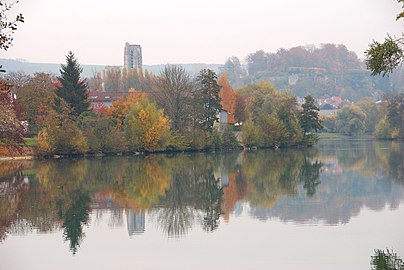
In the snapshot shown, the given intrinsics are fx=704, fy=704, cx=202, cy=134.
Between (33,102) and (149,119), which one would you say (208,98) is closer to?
(149,119)

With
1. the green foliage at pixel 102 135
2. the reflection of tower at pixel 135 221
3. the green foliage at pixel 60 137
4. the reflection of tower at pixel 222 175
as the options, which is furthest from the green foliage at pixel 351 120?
the reflection of tower at pixel 135 221

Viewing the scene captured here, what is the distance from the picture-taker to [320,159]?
169 ft

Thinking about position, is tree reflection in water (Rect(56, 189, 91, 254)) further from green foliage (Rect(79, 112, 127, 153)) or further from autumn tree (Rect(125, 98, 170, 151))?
autumn tree (Rect(125, 98, 170, 151))

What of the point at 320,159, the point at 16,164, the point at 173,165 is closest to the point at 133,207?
the point at 173,165

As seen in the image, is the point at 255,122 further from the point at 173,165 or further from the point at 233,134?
the point at 173,165

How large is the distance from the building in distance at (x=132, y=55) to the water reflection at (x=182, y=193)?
466 ft

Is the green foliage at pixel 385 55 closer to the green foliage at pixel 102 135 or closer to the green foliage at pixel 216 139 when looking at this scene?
the green foliage at pixel 102 135

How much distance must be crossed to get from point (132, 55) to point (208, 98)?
128388 mm

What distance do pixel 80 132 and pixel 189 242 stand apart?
1470 inches

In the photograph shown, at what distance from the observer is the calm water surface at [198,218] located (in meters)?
16.0

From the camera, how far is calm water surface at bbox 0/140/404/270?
16.0m

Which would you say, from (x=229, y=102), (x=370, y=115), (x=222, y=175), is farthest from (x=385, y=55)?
(x=370, y=115)

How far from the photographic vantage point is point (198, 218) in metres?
22.4

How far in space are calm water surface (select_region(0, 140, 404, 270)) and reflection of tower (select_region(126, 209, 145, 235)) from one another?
0.03 meters
